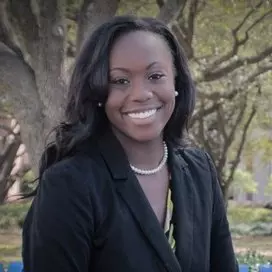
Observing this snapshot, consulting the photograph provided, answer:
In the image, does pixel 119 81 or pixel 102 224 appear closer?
pixel 102 224

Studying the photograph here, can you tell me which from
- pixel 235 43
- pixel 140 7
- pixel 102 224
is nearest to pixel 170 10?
pixel 140 7

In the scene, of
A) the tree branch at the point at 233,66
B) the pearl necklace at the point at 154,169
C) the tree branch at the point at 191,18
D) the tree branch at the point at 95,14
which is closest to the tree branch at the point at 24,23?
the tree branch at the point at 95,14

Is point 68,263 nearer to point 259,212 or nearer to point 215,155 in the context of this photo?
point 215,155

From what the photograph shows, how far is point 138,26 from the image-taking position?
1762 mm

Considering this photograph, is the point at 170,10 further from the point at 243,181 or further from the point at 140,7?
the point at 243,181

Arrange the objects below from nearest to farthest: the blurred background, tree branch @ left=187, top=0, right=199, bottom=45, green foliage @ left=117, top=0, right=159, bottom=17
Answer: the blurred background → green foliage @ left=117, top=0, right=159, bottom=17 → tree branch @ left=187, top=0, right=199, bottom=45

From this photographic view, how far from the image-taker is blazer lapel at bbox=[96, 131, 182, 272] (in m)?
1.62

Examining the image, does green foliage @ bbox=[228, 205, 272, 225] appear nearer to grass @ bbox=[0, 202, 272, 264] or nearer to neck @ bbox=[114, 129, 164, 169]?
grass @ bbox=[0, 202, 272, 264]

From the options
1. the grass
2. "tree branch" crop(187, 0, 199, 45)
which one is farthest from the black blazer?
the grass

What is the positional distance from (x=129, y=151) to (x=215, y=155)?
1000 cm

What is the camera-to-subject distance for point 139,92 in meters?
1.71

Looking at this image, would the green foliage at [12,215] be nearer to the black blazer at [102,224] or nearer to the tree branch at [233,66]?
the tree branch at [233,66]

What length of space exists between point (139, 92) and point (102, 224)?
0.36m

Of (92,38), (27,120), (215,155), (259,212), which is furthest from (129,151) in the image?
(259,212)
